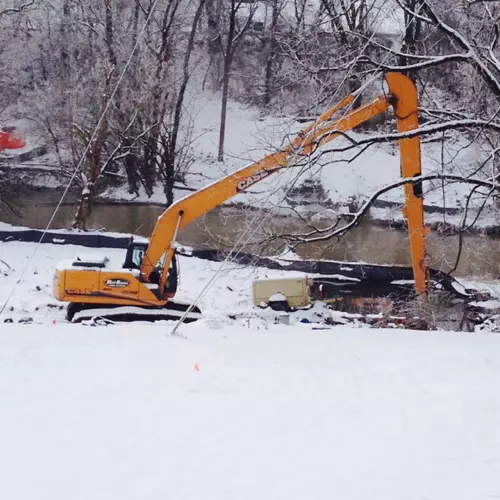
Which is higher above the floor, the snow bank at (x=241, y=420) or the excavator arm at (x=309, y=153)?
the excavator arm at (x=309, y=153)

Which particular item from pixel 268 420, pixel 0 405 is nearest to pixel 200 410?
pixel 268 420

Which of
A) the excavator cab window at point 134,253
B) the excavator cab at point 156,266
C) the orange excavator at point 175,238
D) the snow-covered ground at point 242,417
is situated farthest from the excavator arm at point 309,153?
the snow-covered ground at point 242,417

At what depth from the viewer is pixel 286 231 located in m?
24.6

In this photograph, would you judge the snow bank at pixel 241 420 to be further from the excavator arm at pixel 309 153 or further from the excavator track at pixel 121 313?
the excavator track at pixel 121 313

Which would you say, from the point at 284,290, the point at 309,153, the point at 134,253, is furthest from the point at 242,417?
the point at 284,290

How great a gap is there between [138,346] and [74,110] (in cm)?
2092

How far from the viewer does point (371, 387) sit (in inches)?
212

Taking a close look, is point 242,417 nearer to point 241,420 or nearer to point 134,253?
point 241,420

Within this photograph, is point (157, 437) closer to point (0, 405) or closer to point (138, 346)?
point (0, 405)

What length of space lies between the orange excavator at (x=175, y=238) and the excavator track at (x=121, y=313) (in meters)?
0.02

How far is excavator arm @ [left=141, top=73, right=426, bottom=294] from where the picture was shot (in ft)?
29.2

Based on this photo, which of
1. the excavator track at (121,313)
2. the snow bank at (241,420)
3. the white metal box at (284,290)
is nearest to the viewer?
the snow bank at (241,420)

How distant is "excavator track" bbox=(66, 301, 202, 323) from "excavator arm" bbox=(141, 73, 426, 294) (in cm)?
42

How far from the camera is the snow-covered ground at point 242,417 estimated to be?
→ 139 inches
